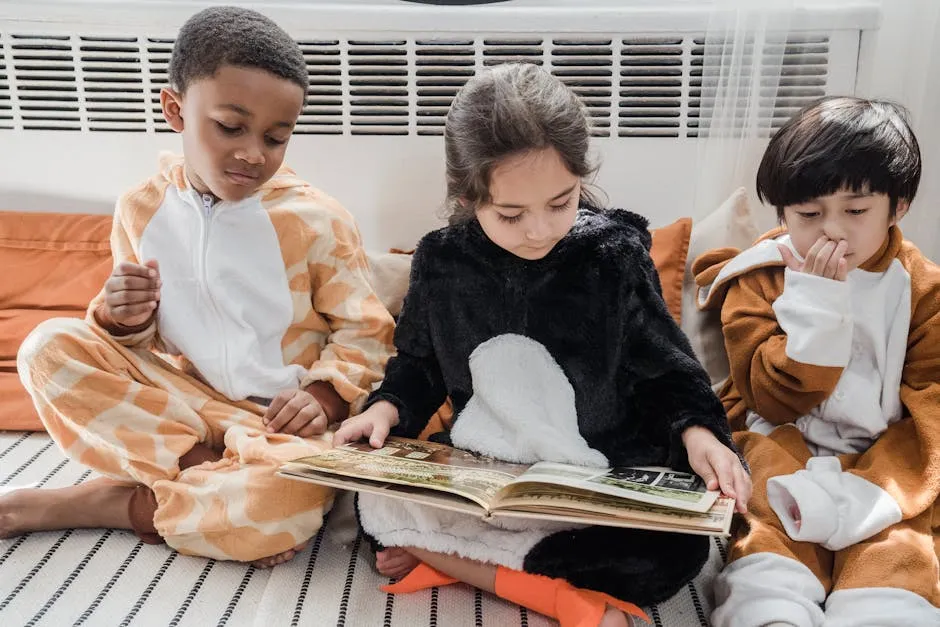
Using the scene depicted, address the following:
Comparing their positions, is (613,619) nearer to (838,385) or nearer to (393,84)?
(838,385)

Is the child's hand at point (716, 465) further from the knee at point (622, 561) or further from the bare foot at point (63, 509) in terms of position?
the bare foot at point (63, 509)

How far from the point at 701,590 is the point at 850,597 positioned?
0.20m

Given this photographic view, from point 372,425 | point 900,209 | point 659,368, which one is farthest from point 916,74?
point 372,425

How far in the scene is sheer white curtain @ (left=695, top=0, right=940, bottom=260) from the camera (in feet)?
5.07

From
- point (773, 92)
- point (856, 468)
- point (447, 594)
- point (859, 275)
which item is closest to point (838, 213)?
point (859, 275)

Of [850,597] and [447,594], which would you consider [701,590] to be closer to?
[850,597]

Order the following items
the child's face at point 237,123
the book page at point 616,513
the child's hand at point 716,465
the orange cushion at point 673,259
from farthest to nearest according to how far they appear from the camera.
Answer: the orange cushion at point 673,259
the child's face at point 237,123
the child's hand at point 716,465
the book page at point 616,513

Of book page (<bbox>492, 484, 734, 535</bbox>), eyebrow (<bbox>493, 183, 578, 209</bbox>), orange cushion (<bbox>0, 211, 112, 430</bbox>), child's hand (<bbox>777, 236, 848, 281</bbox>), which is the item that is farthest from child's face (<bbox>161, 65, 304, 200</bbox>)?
child's hand (<bbox>777, 236, 848, 281</bbox>)

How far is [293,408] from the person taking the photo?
4.30 ft

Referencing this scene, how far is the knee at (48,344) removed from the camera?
1263mm

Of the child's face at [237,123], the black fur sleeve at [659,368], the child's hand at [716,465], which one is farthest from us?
the child's face at [237,123]

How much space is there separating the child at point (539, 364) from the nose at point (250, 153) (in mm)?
264

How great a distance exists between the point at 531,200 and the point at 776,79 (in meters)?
0.69

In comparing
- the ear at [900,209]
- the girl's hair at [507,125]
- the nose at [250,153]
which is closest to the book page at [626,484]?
the girl's hair at [507,125]
